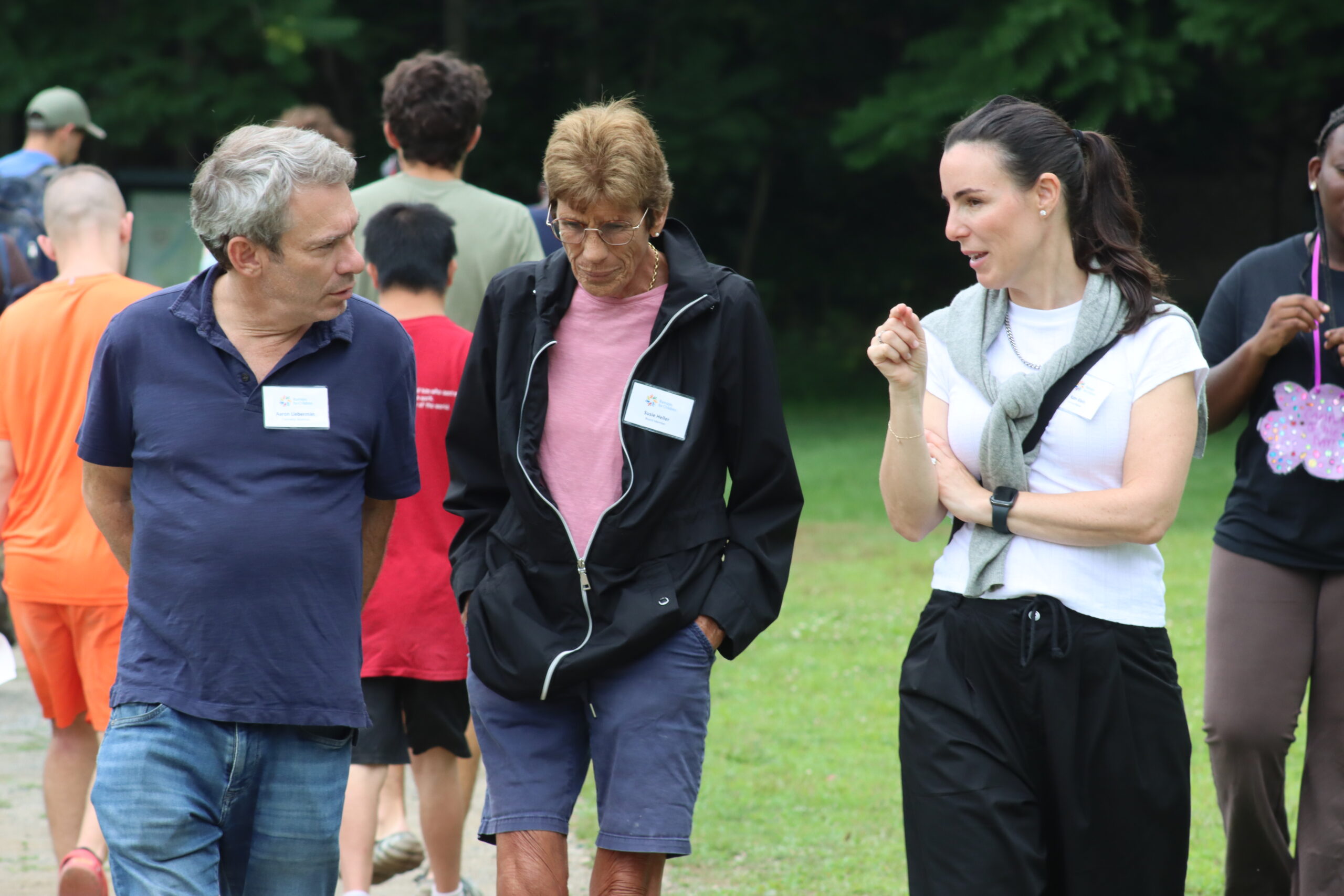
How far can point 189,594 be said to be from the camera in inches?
116

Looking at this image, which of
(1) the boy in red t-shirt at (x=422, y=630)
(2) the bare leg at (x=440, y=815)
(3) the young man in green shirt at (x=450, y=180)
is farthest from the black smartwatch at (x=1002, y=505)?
(3) the young man in green shirt at (x=450, y=180)

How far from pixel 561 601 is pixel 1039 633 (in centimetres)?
100

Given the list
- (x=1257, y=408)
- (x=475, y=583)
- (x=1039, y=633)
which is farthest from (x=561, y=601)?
(x=1257, y=408)

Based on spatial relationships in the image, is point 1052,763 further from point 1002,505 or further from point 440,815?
point 440,815

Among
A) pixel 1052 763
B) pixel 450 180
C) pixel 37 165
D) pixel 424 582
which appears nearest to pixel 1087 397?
pixel 1052 763

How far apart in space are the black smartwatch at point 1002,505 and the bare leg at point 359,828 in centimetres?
220

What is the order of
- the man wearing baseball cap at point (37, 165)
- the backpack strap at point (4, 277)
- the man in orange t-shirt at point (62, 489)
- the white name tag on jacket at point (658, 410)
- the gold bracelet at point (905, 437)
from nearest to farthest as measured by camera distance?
the gold bracelet at point (905, 437), the white name tag on jacket at point (658, 410), the man in orange t-shirt at point (62, 489), the backpack strap at point (4, 277), the man wearing baseball cap at point (37, 165)

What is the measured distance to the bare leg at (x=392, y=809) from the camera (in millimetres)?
5020

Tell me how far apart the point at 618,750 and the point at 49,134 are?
5.57 m

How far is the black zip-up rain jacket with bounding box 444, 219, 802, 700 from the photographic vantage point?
10.6 ft

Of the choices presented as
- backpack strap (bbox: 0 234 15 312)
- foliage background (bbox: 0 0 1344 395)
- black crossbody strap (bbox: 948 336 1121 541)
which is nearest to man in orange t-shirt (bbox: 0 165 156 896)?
backpack strap (bbox: 0 234 15 312)

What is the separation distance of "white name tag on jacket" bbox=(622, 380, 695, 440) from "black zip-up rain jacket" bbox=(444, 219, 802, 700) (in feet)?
0.05

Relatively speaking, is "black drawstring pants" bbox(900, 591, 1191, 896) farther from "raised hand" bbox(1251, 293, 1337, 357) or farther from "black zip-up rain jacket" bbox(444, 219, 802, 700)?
"raised hand" bbox(1251, 293, 1337, 357)

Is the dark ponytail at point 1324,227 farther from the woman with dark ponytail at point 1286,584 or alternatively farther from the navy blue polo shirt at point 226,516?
the navy blue polo shirt at point 226,516
